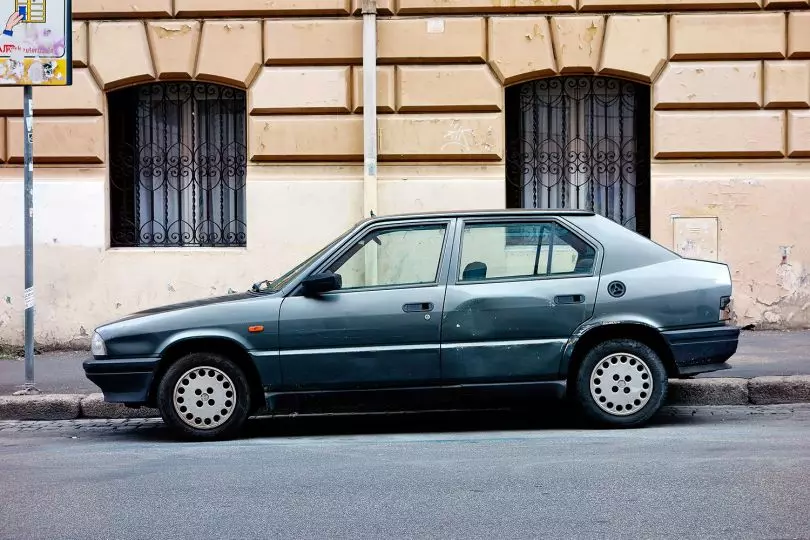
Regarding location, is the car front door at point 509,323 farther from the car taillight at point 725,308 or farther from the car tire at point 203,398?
the car tire at point 203,398

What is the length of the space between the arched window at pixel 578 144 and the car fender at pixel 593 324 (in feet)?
16.4

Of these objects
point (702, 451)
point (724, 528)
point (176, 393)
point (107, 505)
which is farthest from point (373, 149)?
point (724, 528)

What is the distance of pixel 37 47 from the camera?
360 inches

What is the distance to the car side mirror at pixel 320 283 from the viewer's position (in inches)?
289

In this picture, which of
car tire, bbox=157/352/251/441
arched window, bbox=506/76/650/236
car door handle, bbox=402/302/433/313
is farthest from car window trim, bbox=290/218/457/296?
arched window, bbox=506/76/650/236

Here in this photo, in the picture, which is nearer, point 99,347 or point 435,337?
point 435,337

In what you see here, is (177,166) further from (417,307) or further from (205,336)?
(417,307)

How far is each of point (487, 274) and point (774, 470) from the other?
2.32 metres

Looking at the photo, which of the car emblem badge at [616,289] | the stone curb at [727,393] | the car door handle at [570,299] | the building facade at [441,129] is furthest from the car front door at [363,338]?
the building facade at [441,129]

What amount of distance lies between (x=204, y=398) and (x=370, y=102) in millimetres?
5141

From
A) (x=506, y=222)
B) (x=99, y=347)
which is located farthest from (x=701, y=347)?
(x=99, y=347)

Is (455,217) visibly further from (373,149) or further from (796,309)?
(796,309)

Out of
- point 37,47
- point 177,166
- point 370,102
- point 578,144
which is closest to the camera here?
point 37,47

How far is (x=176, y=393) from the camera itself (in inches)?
292
